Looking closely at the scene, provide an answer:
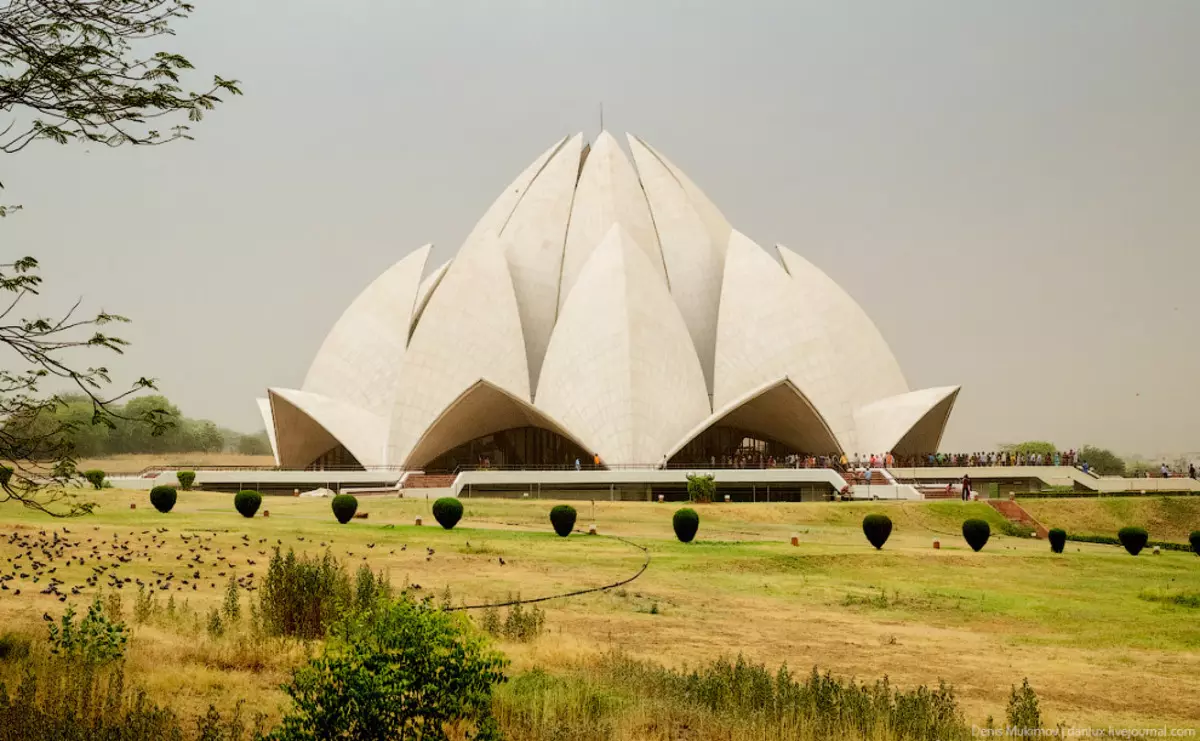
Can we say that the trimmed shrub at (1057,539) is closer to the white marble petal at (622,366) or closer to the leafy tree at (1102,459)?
the white marble petal at (622,366)

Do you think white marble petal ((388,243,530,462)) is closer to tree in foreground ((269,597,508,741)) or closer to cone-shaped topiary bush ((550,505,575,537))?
cone-shaped topiary bush ((550,505,575,537))

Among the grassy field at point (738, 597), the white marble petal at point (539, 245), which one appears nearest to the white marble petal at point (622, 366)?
the white marble petal at point (539, 245)

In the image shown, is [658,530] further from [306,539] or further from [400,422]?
[400,422]

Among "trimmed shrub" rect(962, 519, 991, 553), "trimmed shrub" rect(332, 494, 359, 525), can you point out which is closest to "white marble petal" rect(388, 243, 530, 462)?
"trimmed shrub" rect(332, 494, 359, 525)

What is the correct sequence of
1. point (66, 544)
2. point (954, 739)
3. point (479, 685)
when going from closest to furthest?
point (479, 685)
point (954, 739)
point (66, 544)

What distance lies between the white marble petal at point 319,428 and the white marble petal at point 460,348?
5.99ft

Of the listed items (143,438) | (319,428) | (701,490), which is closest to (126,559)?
(701,490)

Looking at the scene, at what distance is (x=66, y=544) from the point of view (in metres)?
16.6

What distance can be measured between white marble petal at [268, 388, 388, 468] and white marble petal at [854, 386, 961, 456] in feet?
75.4

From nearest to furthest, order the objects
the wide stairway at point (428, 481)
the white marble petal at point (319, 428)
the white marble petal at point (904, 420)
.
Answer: the wide stairway at point (428, 481) → the white marble petal at point (319, 428) → the white marble petal at point (904, 420)

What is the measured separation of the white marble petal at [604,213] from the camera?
180 ft

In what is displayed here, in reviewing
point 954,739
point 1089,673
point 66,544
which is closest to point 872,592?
point 1089,673

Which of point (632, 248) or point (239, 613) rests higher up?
point (632, 248)

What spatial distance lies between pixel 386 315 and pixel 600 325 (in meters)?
13.4
